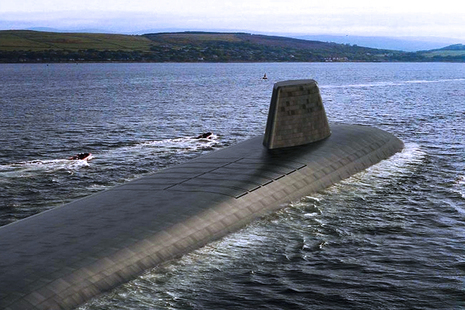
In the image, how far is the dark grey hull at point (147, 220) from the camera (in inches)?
938

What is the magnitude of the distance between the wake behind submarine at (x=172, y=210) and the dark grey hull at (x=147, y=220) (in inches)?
1.8

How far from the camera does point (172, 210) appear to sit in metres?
31.8

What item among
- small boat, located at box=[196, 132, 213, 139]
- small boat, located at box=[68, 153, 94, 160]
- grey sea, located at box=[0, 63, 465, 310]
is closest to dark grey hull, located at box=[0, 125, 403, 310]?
grey sea, located at box=[0, 63, 465, 310]

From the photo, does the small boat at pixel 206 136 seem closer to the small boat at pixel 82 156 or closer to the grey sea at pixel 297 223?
the grey sea at pixel 297 223

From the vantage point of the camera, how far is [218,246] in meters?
30.1

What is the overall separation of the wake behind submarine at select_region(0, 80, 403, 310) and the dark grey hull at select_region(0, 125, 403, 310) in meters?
0.05

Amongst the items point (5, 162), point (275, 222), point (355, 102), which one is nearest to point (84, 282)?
point (275, 222)

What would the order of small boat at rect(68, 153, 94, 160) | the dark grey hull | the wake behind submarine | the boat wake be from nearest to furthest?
the dark grey hull
the wake behind submarine
the boat wake
small boat at rect(68, 153, 94, 160)

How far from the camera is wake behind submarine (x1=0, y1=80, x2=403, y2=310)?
24.1m

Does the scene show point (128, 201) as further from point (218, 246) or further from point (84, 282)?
point (84, 282)

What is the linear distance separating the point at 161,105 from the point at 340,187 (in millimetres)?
79798

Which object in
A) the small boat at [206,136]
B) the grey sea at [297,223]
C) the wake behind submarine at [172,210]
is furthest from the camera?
the small boat at [206,136]

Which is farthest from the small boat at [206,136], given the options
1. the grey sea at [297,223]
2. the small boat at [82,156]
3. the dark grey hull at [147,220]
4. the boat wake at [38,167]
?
the dark grey hull at [147,220]

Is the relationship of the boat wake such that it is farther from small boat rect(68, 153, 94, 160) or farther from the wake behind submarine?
the wake behind submarine
